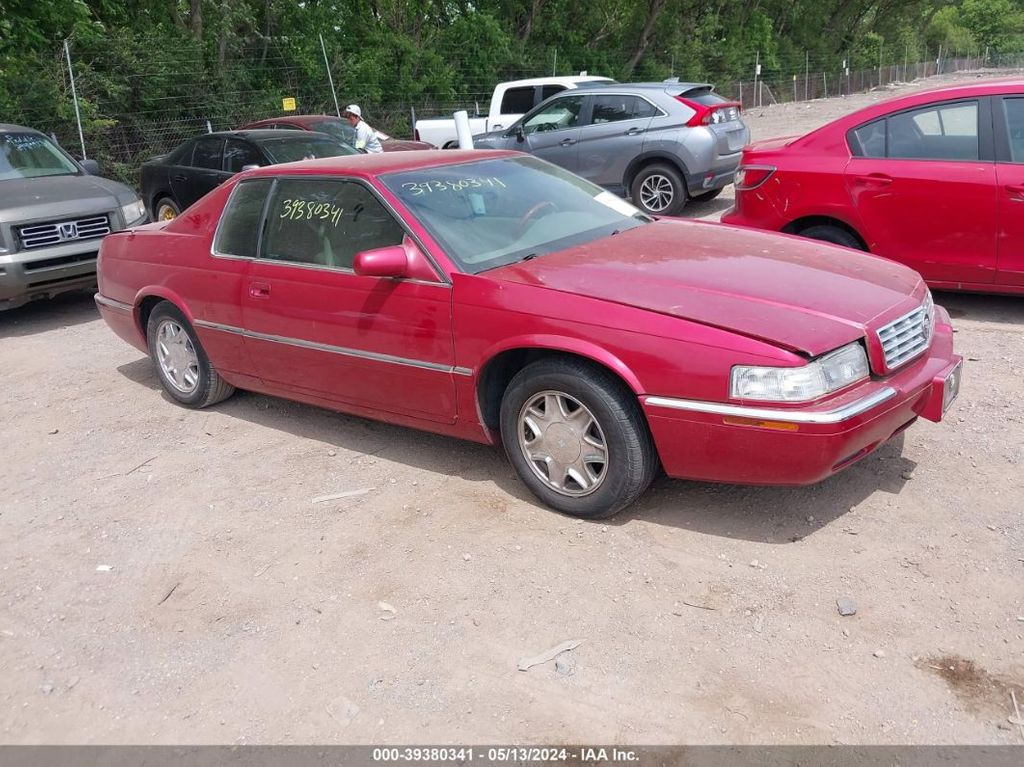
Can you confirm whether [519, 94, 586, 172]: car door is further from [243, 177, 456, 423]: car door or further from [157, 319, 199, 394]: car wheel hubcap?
[243, 177, 456, 423]: car door

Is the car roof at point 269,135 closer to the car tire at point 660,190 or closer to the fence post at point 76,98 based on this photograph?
the car tire at point 660,190

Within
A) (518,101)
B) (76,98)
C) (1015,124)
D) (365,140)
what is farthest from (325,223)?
(76,98)

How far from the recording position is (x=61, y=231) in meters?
8.48

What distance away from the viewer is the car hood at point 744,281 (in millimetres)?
3527

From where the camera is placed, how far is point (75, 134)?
15.9 metres

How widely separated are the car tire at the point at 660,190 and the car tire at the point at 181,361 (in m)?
6.16

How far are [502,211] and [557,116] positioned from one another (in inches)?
298

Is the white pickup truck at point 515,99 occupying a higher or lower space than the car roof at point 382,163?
higher

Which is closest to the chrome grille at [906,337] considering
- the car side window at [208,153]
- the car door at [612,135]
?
the car door at [612,135]

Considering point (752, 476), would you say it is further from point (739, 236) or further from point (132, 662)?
point (132, 662)

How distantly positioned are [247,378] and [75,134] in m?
12.9

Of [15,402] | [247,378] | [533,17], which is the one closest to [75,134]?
[15,402]

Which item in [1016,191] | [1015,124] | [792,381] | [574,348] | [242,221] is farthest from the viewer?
[1015,124]

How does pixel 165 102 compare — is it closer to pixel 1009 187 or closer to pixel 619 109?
pixel 619 109
